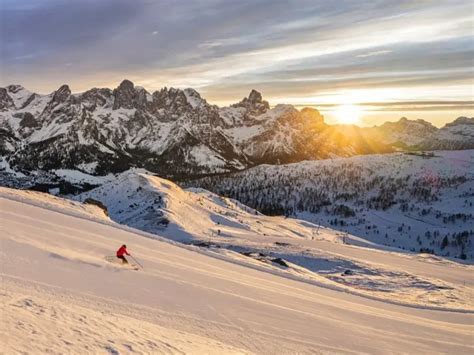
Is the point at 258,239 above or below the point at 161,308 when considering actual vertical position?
below

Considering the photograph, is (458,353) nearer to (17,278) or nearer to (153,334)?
(153,334)

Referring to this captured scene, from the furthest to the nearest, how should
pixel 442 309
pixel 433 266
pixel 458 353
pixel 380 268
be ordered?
1. pixel 433 266
2. pixel 380 268
3. pixel 442 309
4. pixel 458 353

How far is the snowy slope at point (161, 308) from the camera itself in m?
13.6

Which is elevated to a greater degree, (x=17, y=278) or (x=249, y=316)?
(x=17, y=278)

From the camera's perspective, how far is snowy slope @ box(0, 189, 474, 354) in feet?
44.7

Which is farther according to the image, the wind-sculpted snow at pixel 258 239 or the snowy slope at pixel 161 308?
the wind-sculpted snow at pixel 258 239

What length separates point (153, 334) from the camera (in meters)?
14.8

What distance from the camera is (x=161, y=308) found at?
59.5ft

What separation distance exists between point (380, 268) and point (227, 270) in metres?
43.7

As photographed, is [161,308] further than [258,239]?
No

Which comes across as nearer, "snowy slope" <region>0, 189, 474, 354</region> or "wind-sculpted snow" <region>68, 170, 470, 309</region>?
"snowy slope" <region>0, 189, 474, 354</region>

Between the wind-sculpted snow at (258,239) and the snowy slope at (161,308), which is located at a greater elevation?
the snowy slope at (161,308)

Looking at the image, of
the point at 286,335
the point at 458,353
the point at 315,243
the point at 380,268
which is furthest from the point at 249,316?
the point at 315,243

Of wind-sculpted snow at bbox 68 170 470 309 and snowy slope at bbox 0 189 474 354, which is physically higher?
snowy slope at bbox 0 189 474 354
